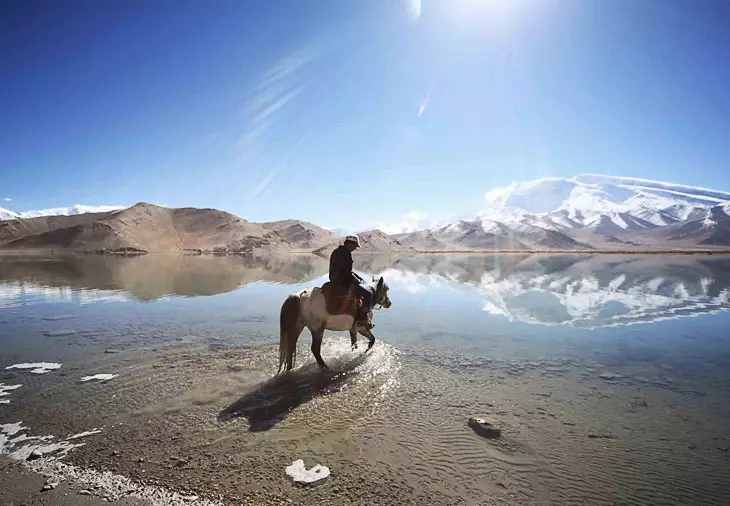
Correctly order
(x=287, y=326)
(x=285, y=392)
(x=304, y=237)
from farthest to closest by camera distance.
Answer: (x=304, y=237)
(x=287, y=326)
(x=285, y=392)

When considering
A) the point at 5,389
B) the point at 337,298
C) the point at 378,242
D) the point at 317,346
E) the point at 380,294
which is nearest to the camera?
the point at 5,389

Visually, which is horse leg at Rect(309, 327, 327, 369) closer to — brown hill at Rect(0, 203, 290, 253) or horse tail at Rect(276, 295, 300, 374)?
horse tail at Rect(276, 295, 300, 374)

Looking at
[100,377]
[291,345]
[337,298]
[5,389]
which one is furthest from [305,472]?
[5,389]

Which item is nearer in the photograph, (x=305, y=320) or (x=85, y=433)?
(x=85, y=433)

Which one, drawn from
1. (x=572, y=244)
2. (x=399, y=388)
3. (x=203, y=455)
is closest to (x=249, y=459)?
(x=203, y=455)

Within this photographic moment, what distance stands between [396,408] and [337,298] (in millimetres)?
2911

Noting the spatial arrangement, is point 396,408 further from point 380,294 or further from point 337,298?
point 380,294

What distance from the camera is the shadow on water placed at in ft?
19.2

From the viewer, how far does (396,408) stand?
6.23 metres

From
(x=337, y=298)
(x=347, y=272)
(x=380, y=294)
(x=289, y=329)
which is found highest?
(x=347, y=272)

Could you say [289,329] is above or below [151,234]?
below

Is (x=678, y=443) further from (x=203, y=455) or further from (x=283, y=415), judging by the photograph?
(x=203, y=455)

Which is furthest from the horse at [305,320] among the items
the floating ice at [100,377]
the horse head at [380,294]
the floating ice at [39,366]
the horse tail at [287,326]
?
the floating ice at [39,366]

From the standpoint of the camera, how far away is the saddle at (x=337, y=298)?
8258 millimetres
